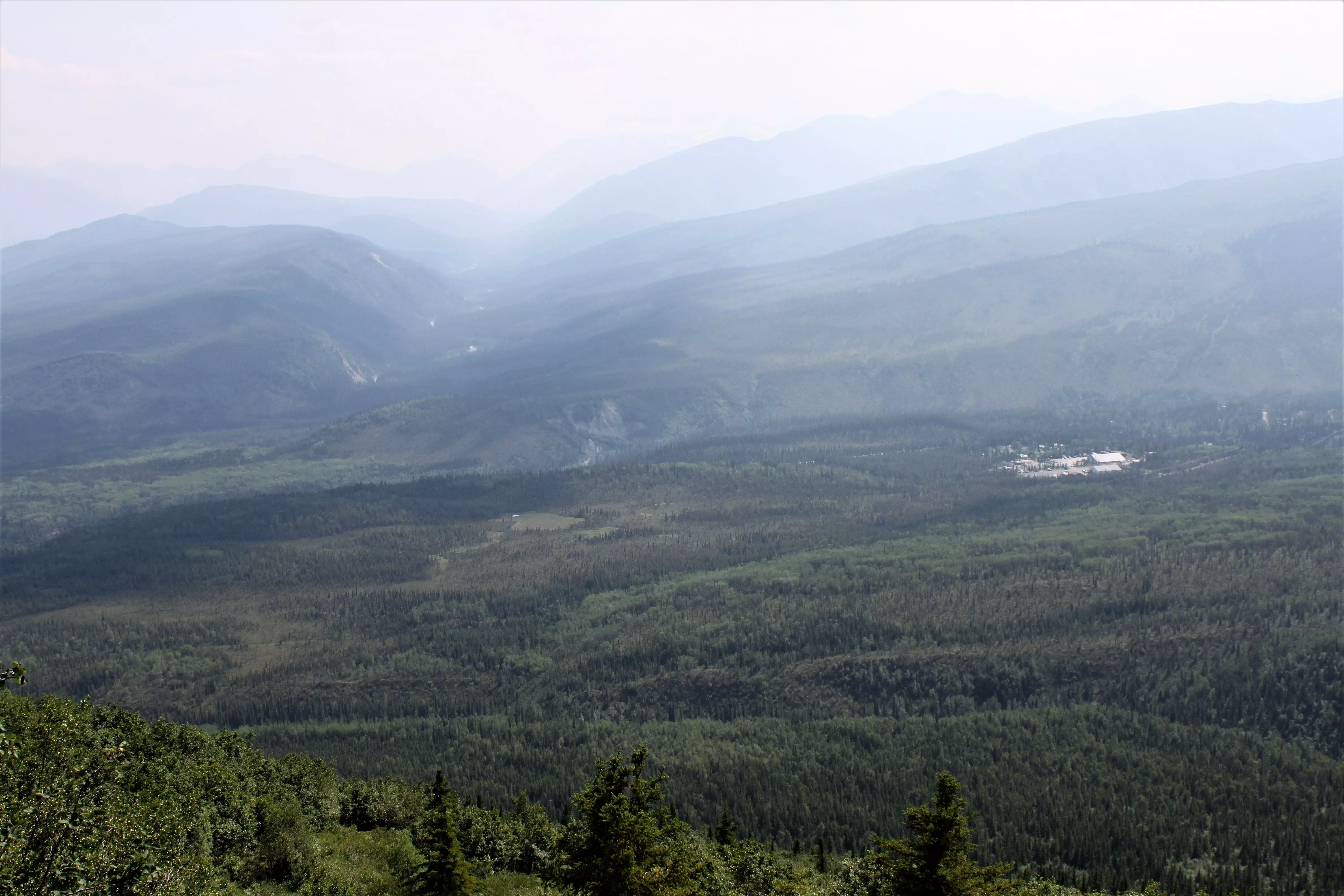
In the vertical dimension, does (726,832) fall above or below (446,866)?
below

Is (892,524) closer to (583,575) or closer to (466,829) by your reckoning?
(583,575)

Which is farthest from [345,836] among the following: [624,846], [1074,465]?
[1074,465]

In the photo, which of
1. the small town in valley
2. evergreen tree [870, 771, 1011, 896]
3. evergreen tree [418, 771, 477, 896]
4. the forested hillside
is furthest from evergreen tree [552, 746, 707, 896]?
the small town in valley

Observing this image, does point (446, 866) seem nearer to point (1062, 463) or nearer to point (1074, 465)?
point (1074, 465)

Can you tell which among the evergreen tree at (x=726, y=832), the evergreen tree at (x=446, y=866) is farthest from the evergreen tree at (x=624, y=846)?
the evergreen tree at (x=726, y=832)

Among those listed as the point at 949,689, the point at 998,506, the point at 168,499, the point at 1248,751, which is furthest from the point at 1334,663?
the point at 168,499

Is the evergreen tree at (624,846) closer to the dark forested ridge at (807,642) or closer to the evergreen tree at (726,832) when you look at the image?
the evergreen tree at (726,832)

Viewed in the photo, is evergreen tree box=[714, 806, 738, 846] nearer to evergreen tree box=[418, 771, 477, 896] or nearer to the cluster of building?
evergreen tree box=[418, 771, 477, 896]
